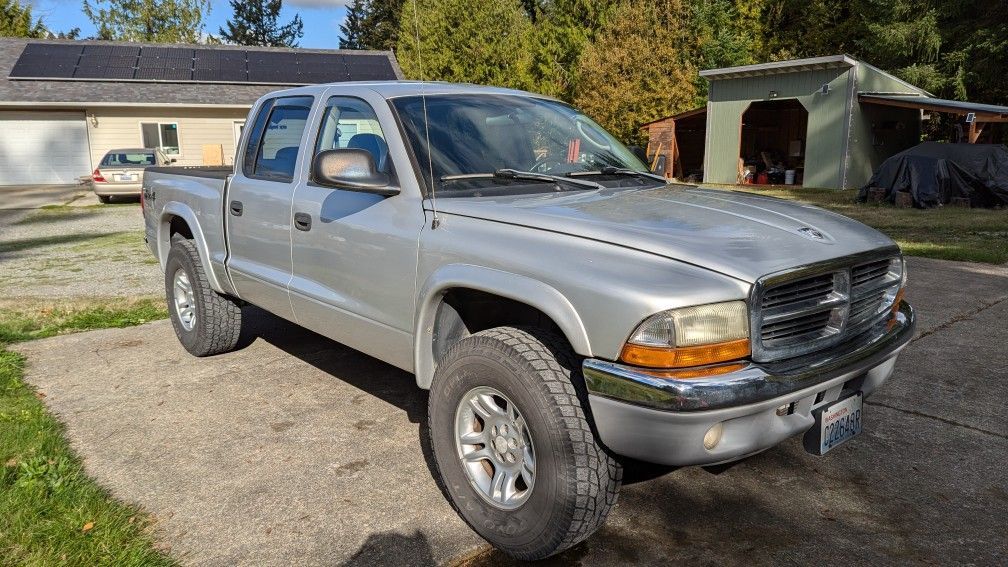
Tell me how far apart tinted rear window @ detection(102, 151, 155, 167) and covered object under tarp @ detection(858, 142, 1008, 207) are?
19097 mm

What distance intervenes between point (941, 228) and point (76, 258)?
1385 centimetres

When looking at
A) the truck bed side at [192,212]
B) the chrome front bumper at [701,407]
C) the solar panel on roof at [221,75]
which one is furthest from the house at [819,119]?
the chrome front bumper at [701,407]

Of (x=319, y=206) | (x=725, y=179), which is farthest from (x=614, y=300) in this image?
(x=725, y=179)

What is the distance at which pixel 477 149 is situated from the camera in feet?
12.1

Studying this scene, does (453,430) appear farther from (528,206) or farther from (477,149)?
(477,149)

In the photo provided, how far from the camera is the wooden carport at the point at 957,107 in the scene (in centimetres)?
1998

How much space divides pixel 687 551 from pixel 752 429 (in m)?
0.67

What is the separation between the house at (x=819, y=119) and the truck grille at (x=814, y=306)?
2055 centimetres

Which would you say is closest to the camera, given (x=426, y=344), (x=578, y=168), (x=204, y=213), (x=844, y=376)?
(x=844, y=376)

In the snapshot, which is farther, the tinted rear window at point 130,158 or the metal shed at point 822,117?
the metal shed at point 822,117

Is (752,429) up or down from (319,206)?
down

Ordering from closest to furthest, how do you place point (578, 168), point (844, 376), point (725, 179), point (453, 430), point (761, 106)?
point (844, 376), point (453, 430), point (578, 168), point (725, 179), point (761, 106)

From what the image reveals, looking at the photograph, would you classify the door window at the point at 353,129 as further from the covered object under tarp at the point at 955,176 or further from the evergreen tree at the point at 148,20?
the evergreen tree at the point at 148,20

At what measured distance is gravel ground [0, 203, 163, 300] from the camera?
328 inches
